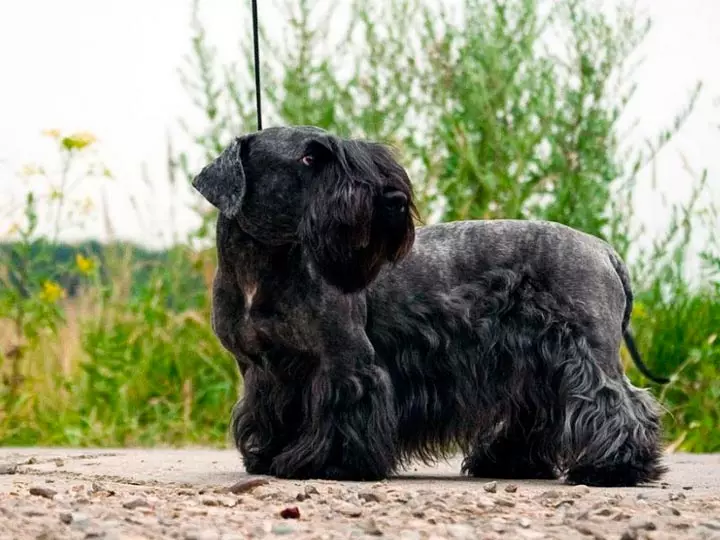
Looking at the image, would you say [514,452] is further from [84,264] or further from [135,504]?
[84,264]

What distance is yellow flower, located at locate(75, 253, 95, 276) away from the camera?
7559mm

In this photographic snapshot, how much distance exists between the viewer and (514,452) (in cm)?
479

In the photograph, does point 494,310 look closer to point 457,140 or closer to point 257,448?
point 257,448

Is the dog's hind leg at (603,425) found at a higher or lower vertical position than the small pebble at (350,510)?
higher

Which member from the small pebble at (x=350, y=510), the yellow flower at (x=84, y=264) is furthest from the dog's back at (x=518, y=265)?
the yellow flower at (x=84, y=264)

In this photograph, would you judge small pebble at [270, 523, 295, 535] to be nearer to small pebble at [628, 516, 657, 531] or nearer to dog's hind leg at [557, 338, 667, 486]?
small pebble at [628, 516, 657, 531]

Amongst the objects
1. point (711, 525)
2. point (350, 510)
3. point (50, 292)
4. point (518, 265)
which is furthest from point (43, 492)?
point (50, 292)

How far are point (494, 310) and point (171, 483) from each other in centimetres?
122

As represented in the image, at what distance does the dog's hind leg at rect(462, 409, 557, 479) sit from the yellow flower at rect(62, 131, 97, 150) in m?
3.37

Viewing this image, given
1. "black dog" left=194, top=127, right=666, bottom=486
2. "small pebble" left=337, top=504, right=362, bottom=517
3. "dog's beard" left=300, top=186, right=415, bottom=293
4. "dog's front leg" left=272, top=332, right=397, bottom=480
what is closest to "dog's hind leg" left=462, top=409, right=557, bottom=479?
"black dog" left=194, top=127, right=666, bottom=486

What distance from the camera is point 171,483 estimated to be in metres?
4.18

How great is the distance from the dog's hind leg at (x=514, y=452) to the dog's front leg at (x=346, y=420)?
1.92ft

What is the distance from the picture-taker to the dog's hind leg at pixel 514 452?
184 inches

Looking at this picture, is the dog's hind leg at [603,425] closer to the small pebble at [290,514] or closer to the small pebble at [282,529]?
the small pebble at [290,514]
